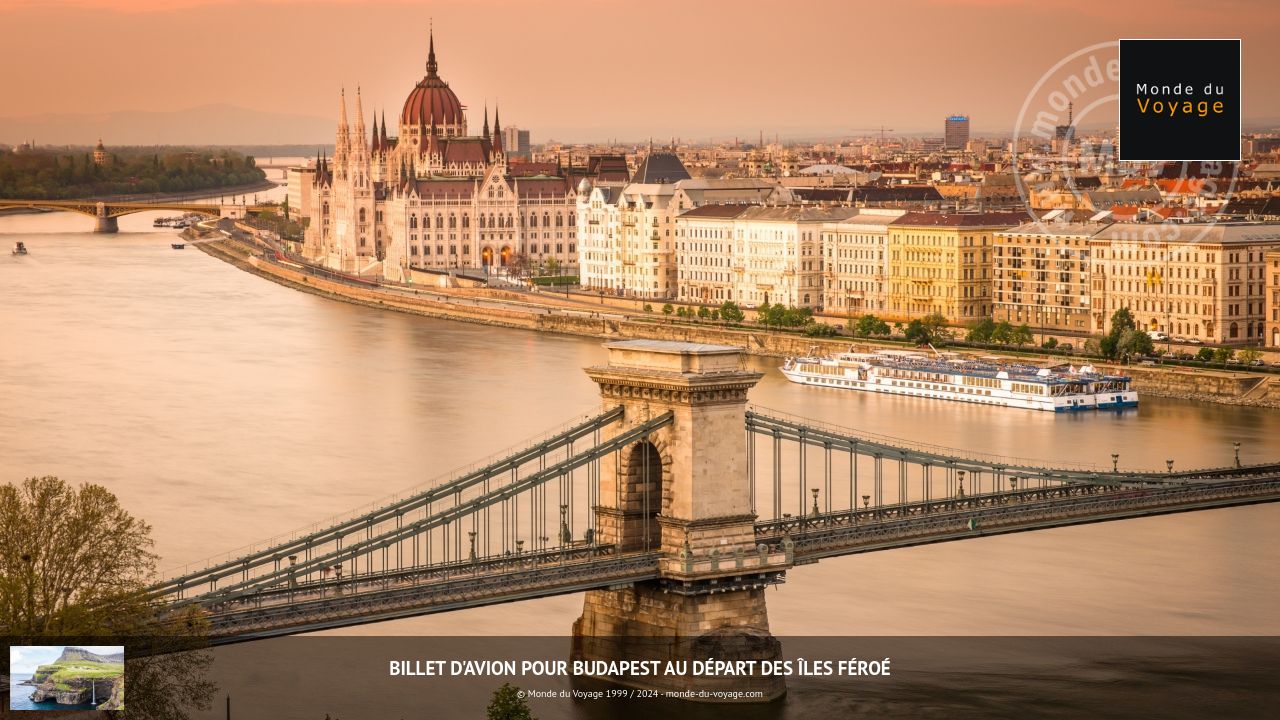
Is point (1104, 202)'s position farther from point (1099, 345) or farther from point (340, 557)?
point (340, 557)

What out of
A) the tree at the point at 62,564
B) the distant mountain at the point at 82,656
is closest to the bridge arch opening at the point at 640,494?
the tree at the point at 62,564

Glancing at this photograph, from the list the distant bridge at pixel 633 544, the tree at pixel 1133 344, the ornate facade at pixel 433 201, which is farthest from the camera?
the ornate facade at pixel 433 201

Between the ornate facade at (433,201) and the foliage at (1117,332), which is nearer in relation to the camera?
the foliage at (1117,332)

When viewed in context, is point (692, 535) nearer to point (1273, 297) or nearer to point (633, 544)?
point (633, 544)

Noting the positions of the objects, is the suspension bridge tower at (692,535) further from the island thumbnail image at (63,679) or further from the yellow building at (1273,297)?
the yellow building at (1273,297)

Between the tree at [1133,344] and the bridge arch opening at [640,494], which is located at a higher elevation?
the bridge arch opening at [640,494]

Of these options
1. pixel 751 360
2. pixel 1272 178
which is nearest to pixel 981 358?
pixel 751 360

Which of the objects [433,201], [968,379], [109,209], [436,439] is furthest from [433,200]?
[436,439]
